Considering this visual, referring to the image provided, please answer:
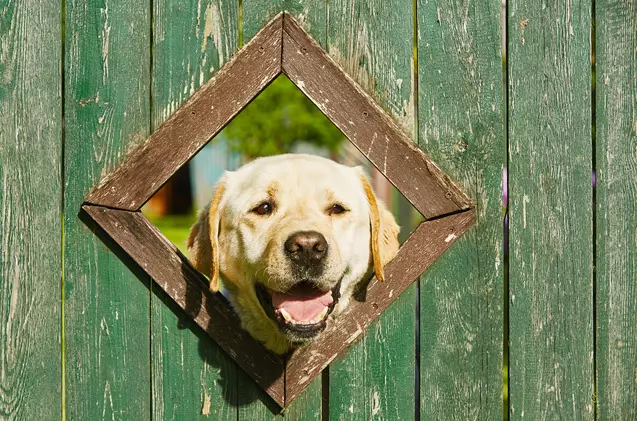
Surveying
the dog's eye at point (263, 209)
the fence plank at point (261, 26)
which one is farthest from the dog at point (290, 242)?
the fence plank at point (261, 26)

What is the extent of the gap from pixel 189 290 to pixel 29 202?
2.51ft

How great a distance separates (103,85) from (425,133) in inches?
55.2

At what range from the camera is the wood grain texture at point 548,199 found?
308 cm

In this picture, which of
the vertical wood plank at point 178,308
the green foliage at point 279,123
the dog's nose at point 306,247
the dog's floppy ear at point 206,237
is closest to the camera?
the dog's nose at point 306,247

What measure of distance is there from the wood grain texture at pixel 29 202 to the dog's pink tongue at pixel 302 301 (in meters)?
0.96

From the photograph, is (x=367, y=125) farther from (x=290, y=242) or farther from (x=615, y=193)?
(x=615, y=193)

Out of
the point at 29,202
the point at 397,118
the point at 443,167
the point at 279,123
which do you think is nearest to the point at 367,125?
the point at 397,118

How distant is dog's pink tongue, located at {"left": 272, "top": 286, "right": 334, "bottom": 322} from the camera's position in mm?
2990

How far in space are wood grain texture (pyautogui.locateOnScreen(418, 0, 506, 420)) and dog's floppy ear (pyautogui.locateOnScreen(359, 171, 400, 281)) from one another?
223 mm

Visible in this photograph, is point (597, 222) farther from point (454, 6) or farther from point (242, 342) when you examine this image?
point (242, 342)

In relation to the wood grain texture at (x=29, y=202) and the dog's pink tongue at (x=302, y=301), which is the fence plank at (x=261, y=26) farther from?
the wood grain texture at (x=29, y=202)

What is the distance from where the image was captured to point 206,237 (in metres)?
3.38

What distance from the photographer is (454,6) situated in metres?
3.05

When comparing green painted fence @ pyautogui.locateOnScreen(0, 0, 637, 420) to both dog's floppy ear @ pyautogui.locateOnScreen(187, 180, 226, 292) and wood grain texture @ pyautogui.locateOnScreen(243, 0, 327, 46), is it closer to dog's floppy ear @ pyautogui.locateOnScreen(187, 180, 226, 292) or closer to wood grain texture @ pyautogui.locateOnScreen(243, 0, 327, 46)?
wood grain texture @ pyautogui.locateOnScreen(243, 0, 327, 46)
